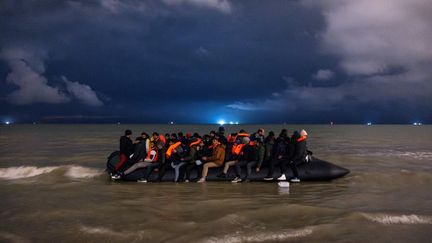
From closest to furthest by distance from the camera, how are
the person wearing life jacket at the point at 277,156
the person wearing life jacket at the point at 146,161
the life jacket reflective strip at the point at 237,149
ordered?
the person wearing life jacket at the point at 277,156 → the life jacket reflective strip at the point at 237,149 → the person wearing life jacket at the point at 146,161

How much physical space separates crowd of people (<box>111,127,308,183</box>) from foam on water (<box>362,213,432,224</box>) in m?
4.36

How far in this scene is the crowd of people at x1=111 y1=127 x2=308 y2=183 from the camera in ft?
40.0

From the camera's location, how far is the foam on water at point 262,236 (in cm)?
636

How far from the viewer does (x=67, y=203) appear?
30.8 ft

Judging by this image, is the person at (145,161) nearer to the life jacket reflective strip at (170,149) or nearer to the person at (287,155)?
the life jacket reflective strip at (170,149)

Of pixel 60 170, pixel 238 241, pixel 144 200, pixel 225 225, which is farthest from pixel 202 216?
pixel 60 170

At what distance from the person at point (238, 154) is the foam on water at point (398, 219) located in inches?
200

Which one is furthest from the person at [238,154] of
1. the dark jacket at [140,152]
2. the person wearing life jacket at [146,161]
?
the dark jacket at [140,152]

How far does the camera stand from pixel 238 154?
40.9 feet

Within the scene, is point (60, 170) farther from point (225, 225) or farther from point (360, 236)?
point (360, 236)

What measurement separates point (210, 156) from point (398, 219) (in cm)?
669

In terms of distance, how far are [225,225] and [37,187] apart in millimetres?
8046

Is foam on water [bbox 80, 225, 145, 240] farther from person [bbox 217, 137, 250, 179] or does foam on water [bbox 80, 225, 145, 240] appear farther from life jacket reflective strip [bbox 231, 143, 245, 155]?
life jacket reflective strip [bbox 231, 143, 245, 155]

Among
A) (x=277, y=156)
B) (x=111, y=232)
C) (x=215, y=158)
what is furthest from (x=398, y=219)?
(x=111, y=232)
